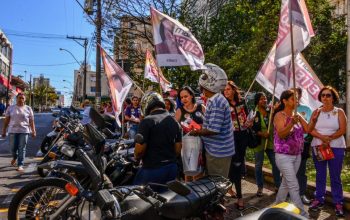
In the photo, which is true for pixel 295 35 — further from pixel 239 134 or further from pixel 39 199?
pixel 39 199

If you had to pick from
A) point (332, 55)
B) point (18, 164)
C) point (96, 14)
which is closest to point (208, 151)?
point (18, 164)

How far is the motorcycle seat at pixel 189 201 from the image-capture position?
123 inches

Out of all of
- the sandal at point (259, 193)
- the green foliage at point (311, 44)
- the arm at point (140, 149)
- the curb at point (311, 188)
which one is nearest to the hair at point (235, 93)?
the sandal at point (259, 193)

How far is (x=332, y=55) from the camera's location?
15281mm

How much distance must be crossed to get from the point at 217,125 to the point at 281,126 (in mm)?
849

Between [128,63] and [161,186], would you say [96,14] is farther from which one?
[161,186]

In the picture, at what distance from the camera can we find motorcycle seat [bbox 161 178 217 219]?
10.3 feet

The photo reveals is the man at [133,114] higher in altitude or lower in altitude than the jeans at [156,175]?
higher

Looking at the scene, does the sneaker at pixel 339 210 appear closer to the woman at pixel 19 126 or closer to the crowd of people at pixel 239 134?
the crowd of people at pixel 239 134

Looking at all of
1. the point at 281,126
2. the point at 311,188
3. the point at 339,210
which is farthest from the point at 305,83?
the point at 339,210

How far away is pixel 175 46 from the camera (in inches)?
264

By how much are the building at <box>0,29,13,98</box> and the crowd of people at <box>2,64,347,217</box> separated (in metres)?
54.6

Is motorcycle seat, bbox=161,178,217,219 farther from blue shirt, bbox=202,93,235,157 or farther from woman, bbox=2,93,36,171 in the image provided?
woman, bbox=2,93,36,171

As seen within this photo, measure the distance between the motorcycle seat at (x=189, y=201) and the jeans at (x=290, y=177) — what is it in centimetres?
161
